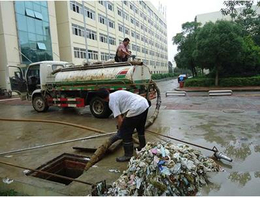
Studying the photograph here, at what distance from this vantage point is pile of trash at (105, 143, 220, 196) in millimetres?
2686

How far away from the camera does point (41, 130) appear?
6.60m

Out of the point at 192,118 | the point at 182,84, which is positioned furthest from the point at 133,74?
the point at 182,84

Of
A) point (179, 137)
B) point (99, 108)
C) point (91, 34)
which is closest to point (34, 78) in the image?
point (99, 108)

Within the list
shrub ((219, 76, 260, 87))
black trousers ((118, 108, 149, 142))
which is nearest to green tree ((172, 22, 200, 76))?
shrub ((219, 76, 260, 87))

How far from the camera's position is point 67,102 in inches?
352

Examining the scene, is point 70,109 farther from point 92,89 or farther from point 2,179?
point 2,179

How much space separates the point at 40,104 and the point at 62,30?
65.1ft

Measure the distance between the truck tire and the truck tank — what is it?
0.83 meters

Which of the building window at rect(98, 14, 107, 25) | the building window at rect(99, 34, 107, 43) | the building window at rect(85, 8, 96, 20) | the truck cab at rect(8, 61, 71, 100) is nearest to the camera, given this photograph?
the truck cab at rect(8, 61, 71, 100)

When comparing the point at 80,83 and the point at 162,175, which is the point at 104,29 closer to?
the point at 80,83

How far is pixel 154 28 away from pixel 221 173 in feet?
207

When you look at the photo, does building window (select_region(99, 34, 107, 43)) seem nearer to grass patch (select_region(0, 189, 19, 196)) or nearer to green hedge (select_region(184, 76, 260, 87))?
green hedge (select_region(184, 76, 260, 87))

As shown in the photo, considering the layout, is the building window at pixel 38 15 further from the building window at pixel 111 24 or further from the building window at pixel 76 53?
the building window at pixel 111 24

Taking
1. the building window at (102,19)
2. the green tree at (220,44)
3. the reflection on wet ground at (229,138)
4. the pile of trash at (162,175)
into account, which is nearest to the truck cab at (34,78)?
the reflection on wet ground at (229,138)
